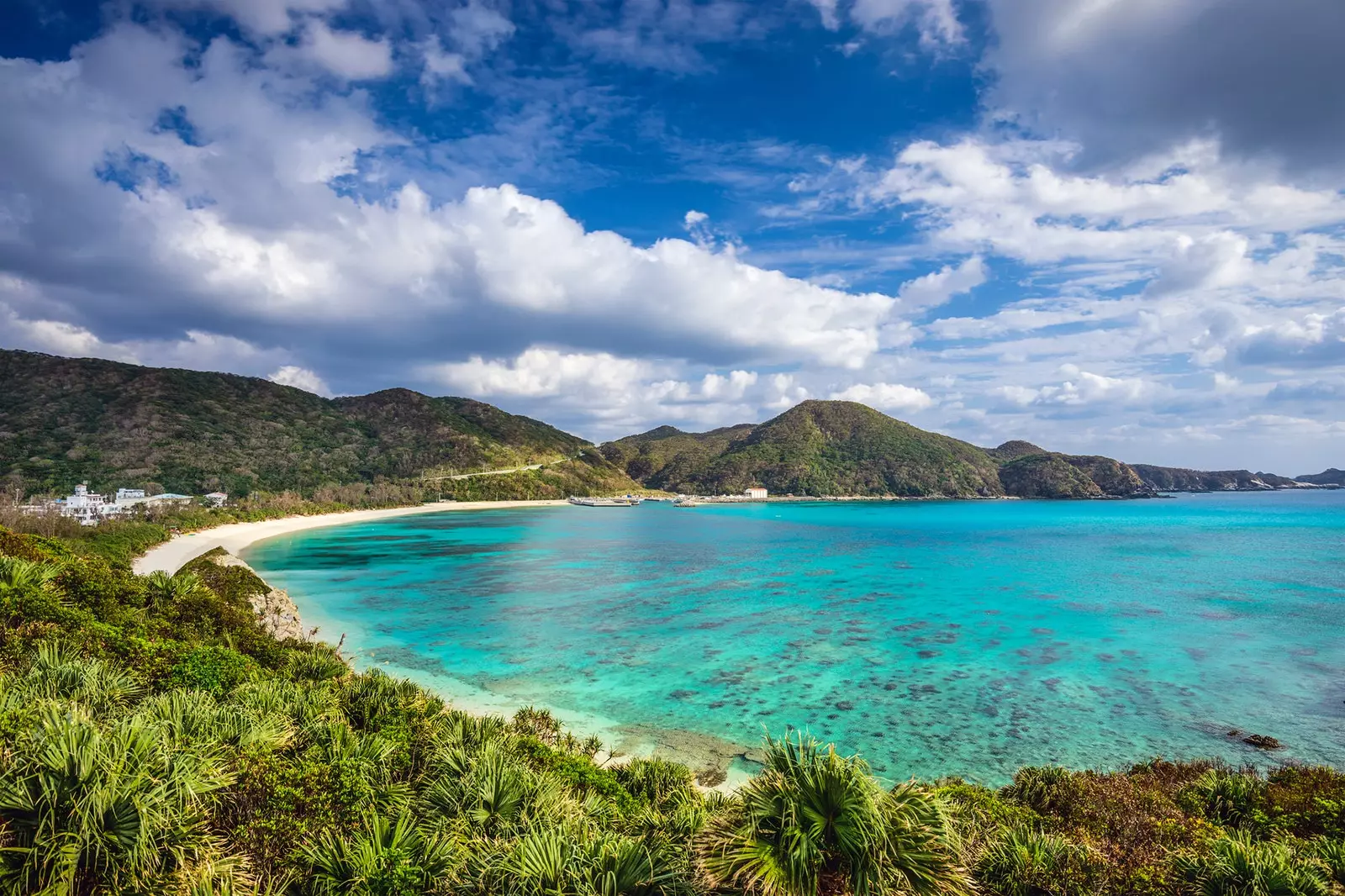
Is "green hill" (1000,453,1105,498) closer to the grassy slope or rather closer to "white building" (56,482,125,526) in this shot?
the grassy slope

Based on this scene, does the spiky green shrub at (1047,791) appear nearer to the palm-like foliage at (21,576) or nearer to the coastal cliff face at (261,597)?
the palm-like foliage at (21,576)

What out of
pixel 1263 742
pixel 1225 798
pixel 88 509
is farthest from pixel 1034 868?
pixel 88 509

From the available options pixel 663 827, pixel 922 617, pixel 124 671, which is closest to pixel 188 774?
pixel 663 827

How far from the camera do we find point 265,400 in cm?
14588

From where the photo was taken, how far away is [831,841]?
4.54 metres

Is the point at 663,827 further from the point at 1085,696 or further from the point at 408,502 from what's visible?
the point at 408,502

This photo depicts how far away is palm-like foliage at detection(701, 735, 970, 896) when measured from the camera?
14.1 feet

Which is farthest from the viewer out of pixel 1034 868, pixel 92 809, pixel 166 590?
pixel 166 590

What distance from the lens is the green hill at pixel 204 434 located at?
9344cm

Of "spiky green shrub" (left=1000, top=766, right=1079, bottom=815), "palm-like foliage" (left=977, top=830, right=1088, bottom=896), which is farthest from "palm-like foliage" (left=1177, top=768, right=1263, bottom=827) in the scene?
"palm-like foliage" (left=977, top=830, right=1088, bottom=896)

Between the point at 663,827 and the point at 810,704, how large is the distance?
14393mm

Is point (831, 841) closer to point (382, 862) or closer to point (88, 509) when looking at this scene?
point (382, 862)

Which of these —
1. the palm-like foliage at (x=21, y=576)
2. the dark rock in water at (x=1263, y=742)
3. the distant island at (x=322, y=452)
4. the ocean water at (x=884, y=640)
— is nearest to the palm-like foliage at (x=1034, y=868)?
the ocean water at (x=884, y=640)

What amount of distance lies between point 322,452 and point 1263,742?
5966 inches
